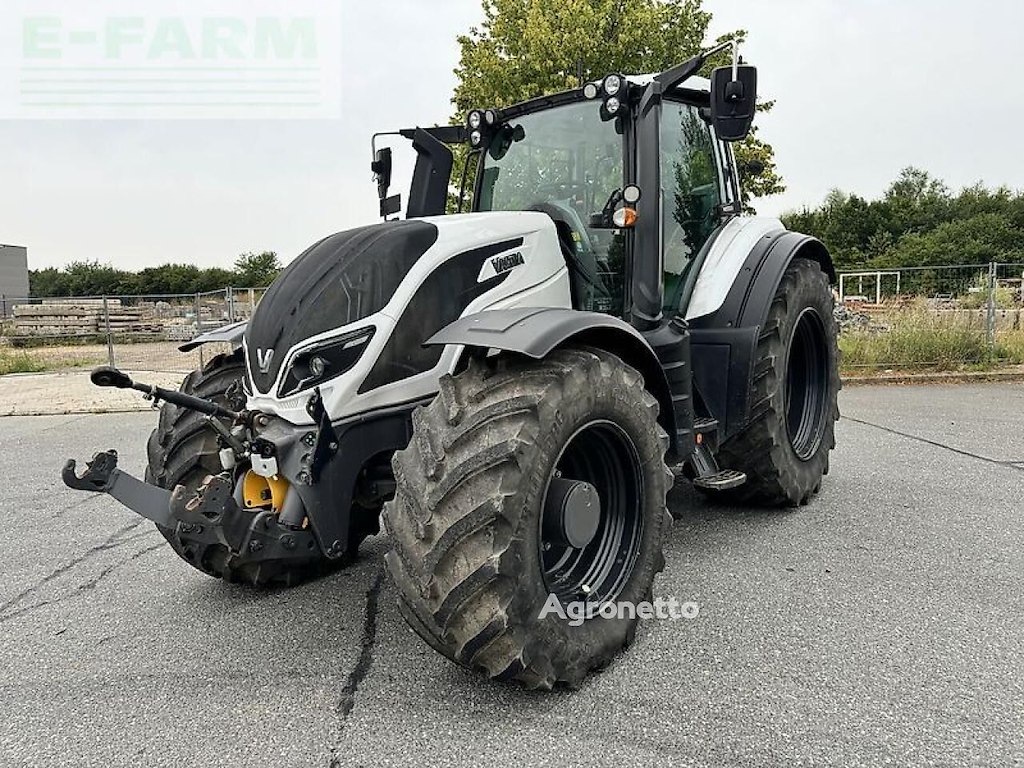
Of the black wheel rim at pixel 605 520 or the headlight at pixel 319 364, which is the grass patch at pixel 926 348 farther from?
the headlight at pixel 319 364

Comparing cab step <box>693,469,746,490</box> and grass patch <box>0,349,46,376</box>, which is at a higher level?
grass patch <box>0,349,46,376</box>

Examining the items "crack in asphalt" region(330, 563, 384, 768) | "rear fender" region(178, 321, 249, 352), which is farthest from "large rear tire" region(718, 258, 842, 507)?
"rear fender" region(178, 321, 249, 352)

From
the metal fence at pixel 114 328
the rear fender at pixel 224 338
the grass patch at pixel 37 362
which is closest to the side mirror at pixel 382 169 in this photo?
the rear fender at pixel 224 338

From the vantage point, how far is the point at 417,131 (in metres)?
4.03

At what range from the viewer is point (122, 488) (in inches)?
105

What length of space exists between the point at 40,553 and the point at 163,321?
45.2 ft

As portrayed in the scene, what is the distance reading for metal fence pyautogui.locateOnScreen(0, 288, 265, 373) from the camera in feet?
46.1

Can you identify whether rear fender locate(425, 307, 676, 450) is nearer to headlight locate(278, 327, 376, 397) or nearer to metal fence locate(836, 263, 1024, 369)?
headlight locate(278, 327, 376, 397)

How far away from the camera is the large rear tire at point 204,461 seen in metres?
3.30

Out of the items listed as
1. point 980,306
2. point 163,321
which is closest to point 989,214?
point 980,306

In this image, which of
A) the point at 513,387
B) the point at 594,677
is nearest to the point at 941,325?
the point at 594,677

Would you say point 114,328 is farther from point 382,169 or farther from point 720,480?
point 720,480

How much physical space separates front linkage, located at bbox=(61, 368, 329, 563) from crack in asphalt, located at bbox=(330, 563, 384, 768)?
420mm

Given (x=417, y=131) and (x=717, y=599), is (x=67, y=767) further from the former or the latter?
(x=417, y=131)
